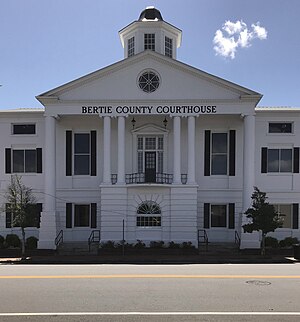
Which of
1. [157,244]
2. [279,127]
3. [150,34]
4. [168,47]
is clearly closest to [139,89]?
[150,34]

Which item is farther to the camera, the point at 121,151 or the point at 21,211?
the point at 121,151

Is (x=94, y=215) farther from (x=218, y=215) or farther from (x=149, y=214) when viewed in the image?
(x=218, y=215)

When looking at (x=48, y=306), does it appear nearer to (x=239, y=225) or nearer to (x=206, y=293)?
(x=206, y=293)

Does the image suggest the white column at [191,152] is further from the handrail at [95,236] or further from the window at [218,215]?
the handrail at [95,236]

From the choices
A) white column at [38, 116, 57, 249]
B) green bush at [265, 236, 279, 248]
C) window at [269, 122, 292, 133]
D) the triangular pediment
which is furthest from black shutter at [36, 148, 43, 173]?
window at [269, 122, 292, 133]

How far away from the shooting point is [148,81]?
940 inches

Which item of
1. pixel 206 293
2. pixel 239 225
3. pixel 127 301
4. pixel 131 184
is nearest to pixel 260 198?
pixel 239 225

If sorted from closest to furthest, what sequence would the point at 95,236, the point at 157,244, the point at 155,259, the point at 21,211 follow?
the point at 155,259, the point at 21,211, the point at 157,244, the point at 95,236

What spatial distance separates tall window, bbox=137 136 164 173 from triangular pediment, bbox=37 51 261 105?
285cm

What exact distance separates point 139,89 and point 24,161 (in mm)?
8796

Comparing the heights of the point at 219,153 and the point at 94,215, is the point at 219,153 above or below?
above

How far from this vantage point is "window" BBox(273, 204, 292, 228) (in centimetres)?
2495

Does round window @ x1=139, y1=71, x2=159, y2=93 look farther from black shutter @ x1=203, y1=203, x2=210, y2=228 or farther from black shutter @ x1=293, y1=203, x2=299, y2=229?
black shutter @ x1=293, y1=203, x2=299, y2=229

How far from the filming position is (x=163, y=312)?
7.64 m
